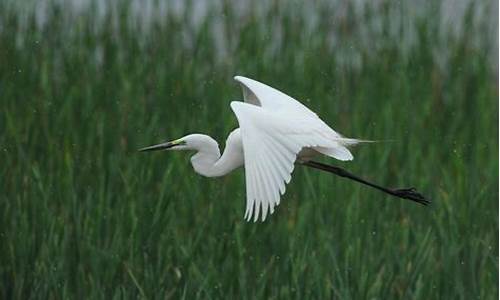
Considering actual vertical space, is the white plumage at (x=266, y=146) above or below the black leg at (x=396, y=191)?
above

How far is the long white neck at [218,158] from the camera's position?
11.6 feet

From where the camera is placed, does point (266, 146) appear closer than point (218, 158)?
Yes

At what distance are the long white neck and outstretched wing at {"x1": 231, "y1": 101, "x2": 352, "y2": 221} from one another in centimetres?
12

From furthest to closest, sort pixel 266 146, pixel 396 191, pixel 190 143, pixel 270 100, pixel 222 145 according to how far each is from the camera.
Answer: pixel 222 145
pixel 396 191
pixel 270 100
pixel 190 143
pixel 266 146

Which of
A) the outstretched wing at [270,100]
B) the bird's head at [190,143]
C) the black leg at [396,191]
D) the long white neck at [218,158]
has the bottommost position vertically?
the black leg at [396,191]

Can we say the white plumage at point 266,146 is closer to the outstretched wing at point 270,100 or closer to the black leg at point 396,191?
the outstretched wing at point 270,100

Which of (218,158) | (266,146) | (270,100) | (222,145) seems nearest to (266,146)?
(266,146)

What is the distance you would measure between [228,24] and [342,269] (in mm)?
1992

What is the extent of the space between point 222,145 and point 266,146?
1551mm

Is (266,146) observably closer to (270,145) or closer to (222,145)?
(270,145)

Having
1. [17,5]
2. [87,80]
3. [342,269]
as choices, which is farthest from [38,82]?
[342,269]

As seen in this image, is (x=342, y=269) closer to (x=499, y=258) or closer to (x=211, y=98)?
(x=499, y=258)

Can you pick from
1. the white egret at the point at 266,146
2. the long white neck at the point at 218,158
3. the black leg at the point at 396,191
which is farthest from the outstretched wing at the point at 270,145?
the black leg at the point at 396,191

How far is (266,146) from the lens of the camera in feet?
10.6
